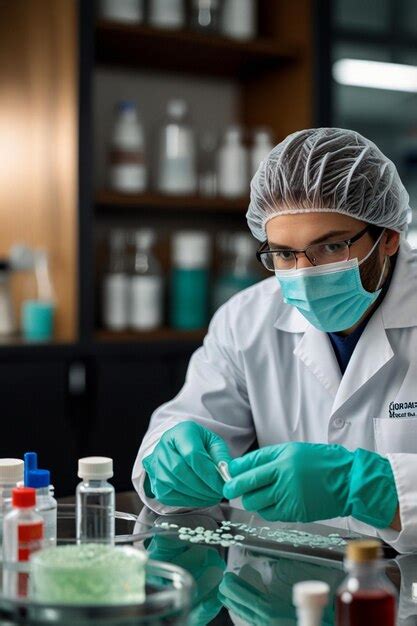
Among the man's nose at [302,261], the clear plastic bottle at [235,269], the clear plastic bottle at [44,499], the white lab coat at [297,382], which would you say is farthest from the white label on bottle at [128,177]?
the clear plastic bottle at [44,499]

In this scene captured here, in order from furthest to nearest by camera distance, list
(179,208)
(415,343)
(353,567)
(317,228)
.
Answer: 1. (179,208)
2. (415,343)
3. (317,228)
4. (353,567)

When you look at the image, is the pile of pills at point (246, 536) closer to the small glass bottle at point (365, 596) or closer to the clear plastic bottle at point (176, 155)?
the small glass bottle at point (365, 596)

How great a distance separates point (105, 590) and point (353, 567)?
0.24 metres

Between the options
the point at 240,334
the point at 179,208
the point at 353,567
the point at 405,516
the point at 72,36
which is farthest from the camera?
the point at 179,208

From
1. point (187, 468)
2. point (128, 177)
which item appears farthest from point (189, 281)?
point (187, 468)

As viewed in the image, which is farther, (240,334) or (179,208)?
(179,208)

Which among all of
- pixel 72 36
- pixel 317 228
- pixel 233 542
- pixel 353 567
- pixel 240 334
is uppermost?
pixel 72 36

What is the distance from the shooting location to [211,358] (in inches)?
69.6

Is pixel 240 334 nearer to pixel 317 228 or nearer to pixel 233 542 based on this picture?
pixel 317 228

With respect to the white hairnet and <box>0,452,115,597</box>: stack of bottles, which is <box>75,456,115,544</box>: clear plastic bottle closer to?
<box>0,452,115,597</box>: stack of bottles

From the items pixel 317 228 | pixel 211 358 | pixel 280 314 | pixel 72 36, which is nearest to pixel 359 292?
pixel 317 228

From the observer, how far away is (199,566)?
1171mm

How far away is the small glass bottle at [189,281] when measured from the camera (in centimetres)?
282

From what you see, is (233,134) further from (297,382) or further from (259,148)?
(297,382)
